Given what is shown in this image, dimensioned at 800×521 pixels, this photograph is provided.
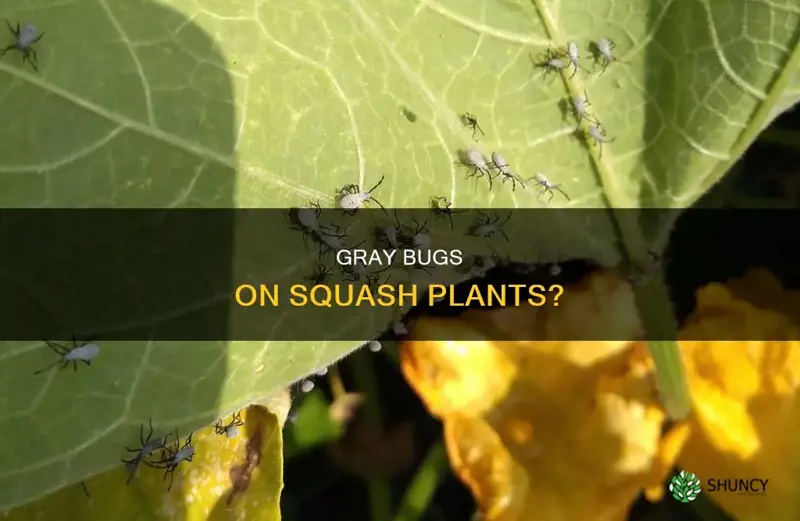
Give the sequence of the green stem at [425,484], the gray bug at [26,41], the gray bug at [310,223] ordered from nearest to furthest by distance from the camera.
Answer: the gray bug at [26,41] < the gray bug at [310,223] < the green stem at [425,484]

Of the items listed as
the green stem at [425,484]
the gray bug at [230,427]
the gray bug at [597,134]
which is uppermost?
the gray bug at [597,134]

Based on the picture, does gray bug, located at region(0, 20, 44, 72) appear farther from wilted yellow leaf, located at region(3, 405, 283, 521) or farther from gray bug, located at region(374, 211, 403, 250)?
wilted yellow leaf, located at region(3, 405, 283, 521)

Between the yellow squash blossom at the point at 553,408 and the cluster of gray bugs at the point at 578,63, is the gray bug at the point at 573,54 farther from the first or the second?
the yellow squash blossom at the point at 553,408

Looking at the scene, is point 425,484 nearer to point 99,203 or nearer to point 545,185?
point 545,185

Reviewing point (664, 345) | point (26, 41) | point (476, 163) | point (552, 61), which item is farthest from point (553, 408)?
point (26, 41)

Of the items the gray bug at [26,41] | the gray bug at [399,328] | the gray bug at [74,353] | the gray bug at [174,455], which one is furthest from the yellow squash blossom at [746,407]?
the gray bug at [26,41]

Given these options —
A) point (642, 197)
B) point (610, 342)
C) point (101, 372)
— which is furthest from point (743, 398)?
point (101, 372)
